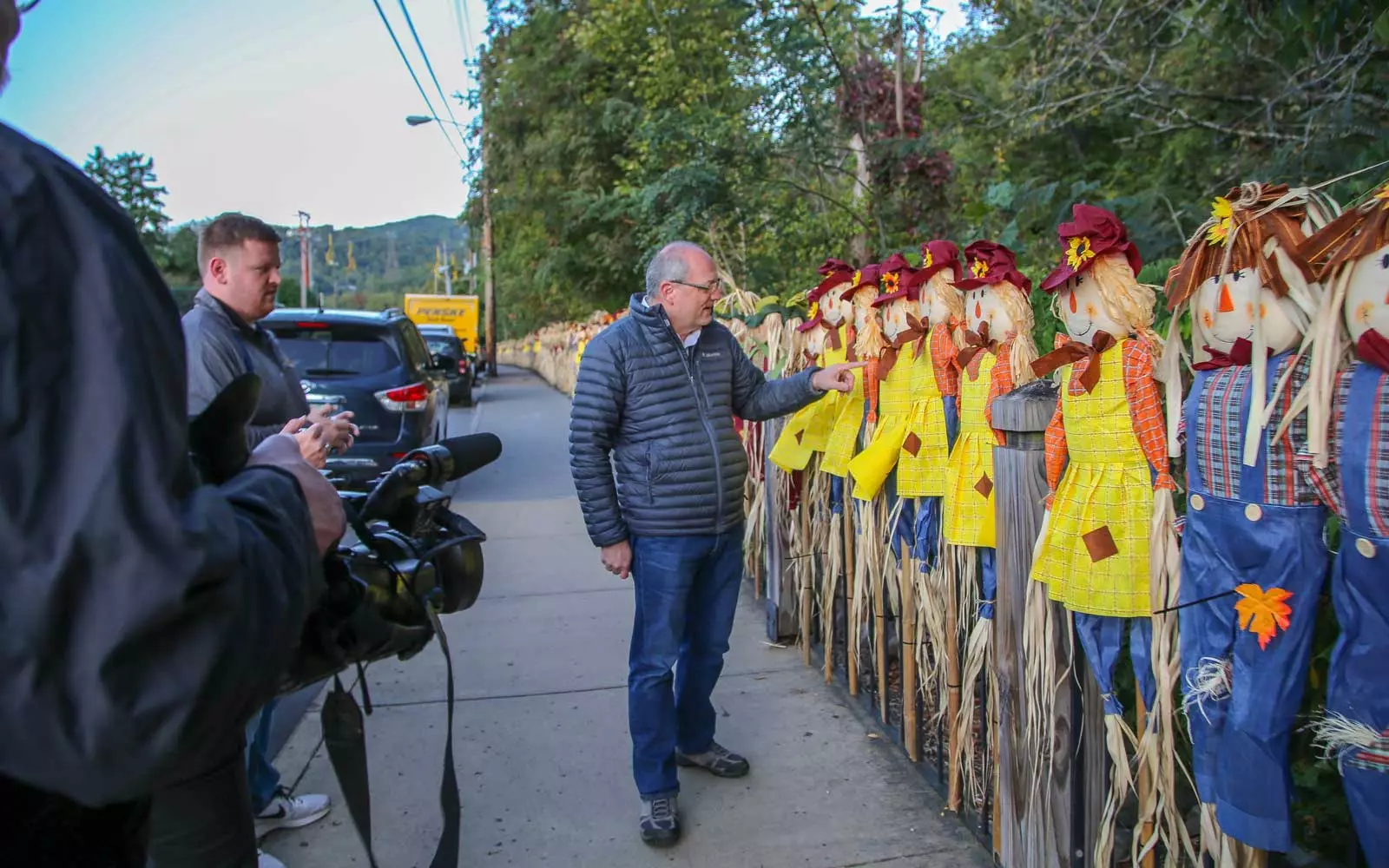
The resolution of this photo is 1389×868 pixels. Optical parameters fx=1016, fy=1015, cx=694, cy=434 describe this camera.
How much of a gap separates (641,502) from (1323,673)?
191 centimetres

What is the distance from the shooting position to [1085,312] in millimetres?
2404

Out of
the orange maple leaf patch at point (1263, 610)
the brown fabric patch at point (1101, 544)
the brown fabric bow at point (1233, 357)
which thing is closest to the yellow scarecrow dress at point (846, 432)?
the brown fabric patch at point (1101, 544)

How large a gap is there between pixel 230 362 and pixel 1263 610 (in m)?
2.67

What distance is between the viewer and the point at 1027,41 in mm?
8336

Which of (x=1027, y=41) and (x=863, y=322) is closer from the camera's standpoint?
(x=863, y=322)

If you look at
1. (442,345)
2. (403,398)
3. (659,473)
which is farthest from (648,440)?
(442,345)

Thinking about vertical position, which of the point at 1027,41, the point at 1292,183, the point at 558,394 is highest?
the point at 1027,41

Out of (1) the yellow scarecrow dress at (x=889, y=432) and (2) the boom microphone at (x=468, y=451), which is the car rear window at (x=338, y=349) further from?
(2) the boom microphone at (x=468, y=451)

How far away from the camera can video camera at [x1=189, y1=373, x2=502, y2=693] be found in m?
1.17

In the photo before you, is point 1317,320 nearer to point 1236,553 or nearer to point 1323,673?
point 1236,553

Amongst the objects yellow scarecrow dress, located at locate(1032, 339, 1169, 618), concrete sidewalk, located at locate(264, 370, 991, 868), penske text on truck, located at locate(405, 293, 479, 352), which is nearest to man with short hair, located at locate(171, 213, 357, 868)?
concrete sidewalk, located at locate(264, 370, 991, 868)

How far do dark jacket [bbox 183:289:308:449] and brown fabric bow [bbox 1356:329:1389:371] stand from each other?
256 cm

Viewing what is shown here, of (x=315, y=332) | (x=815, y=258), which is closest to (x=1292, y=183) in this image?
(x=815, y=258)

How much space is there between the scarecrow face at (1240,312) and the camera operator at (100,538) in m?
1.77
